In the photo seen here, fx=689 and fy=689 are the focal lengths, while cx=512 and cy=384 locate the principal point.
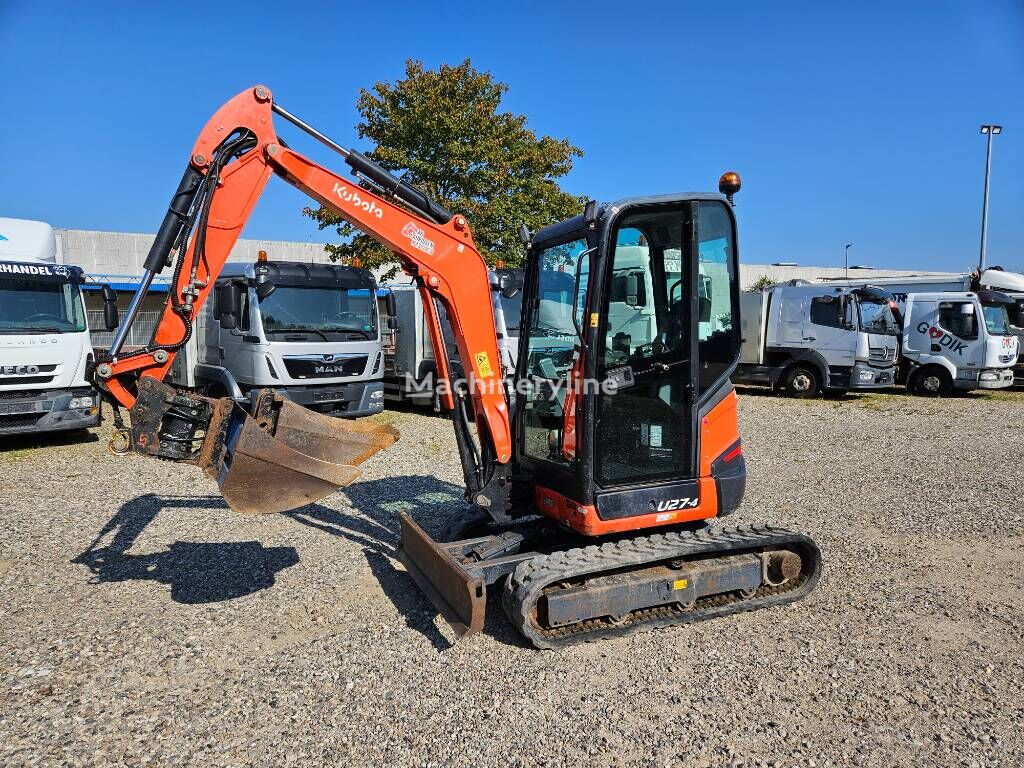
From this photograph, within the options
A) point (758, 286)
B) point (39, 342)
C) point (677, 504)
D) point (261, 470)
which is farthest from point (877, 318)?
point (39, 342)

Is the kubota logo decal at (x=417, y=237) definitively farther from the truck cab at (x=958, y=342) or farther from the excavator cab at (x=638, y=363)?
the truck cab at (x=958, y=342)

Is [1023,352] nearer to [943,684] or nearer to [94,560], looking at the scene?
[943,684]

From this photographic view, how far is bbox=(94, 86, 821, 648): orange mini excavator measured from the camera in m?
3.68

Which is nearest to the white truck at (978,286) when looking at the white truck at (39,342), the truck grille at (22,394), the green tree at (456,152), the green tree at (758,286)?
the green tree at (758,286)

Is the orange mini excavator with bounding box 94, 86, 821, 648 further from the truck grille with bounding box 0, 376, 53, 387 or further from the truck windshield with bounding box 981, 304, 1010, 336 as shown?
the truck windshield with bounding box 981, 304, 1010, 336

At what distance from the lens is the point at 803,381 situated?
612 inches

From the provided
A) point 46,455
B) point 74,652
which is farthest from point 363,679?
point 46,455

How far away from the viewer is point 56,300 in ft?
30.2

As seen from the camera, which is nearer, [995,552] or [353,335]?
[995,552]

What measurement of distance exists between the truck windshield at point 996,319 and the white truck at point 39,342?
1727 cm

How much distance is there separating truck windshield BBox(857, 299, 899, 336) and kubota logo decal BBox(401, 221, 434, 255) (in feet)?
44.1

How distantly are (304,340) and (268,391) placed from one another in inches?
256

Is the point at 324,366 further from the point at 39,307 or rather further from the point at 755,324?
the point at 755,324

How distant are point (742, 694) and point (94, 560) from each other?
15.5ft
